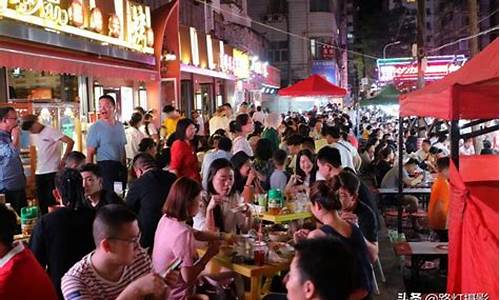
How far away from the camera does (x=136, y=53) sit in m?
14.1

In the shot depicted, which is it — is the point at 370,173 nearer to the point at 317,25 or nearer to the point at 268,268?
the point at 268,268

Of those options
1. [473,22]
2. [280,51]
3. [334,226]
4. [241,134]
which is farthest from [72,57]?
[280,51]

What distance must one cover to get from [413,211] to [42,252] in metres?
8.05

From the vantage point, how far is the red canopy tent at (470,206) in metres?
4.41

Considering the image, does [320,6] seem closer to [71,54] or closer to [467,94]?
[71,54]

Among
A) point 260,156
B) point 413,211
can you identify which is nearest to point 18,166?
point 260,156

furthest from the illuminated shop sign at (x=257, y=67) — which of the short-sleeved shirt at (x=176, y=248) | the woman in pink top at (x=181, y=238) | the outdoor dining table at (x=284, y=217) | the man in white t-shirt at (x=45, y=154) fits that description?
the short-sleeved shirt at (x=176, y=248)

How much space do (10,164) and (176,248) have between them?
4.42 metres

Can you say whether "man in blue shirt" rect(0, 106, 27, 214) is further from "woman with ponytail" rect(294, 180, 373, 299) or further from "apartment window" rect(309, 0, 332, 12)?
"apartment window" rect(309, 0, 332, 12)

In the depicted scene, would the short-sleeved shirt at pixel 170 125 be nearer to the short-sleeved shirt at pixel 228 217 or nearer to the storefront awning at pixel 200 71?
the storefront awning at pixel 200 71

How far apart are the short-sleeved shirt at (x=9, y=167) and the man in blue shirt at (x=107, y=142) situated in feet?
3.26

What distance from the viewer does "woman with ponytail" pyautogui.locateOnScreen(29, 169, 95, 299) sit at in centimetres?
445

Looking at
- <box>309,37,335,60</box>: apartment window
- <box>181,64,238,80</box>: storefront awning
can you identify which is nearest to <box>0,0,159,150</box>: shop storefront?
<box>181,64,238,80</box>: storefront awning

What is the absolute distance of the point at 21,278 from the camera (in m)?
3.24
